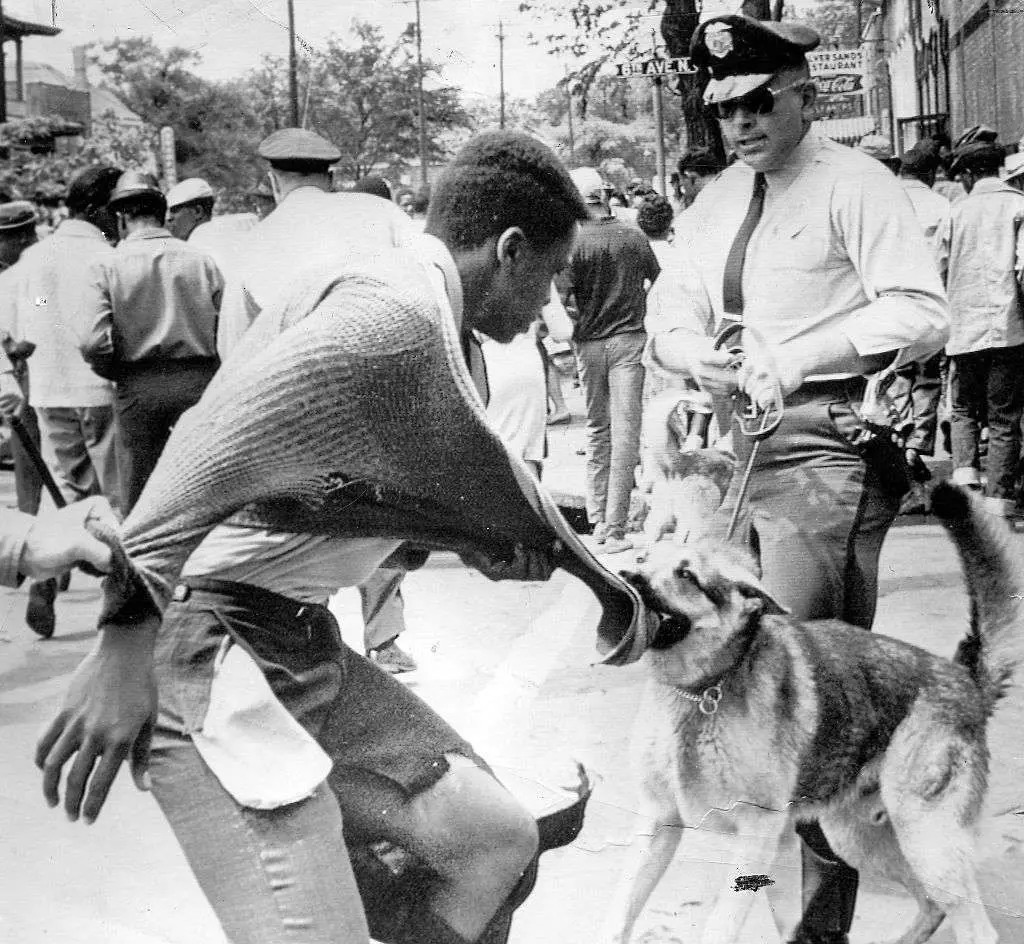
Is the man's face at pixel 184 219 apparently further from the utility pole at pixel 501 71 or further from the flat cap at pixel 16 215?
the flat cap at pixel 16 215

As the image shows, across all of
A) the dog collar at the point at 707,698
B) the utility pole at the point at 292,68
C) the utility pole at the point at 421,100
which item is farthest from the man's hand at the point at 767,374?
the utility pole at the point at 292,68

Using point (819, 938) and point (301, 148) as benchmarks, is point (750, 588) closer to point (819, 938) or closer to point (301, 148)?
point (819, 938)

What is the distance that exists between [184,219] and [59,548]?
3.19 feet

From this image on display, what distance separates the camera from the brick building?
7.07 feet

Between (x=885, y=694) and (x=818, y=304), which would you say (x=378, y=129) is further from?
(x=885, y=694)

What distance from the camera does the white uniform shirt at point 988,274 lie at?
3783mm

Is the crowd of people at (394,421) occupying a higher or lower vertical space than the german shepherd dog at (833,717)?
higher

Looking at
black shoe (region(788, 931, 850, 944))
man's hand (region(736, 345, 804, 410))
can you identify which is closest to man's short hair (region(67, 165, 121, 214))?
man's hand (region(736, 345, 804, 410))

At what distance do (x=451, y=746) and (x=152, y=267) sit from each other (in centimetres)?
102

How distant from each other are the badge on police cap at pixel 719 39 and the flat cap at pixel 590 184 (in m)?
0.26

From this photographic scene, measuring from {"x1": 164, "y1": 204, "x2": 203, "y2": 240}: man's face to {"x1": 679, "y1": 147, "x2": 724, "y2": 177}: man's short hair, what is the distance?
31.8 inches

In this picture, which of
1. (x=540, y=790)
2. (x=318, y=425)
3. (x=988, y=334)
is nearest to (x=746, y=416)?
(x=540, y=790)

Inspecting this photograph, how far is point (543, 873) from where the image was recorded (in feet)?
8.75

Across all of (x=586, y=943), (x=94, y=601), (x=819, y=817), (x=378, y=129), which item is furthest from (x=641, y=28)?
(x=586, y=943)
